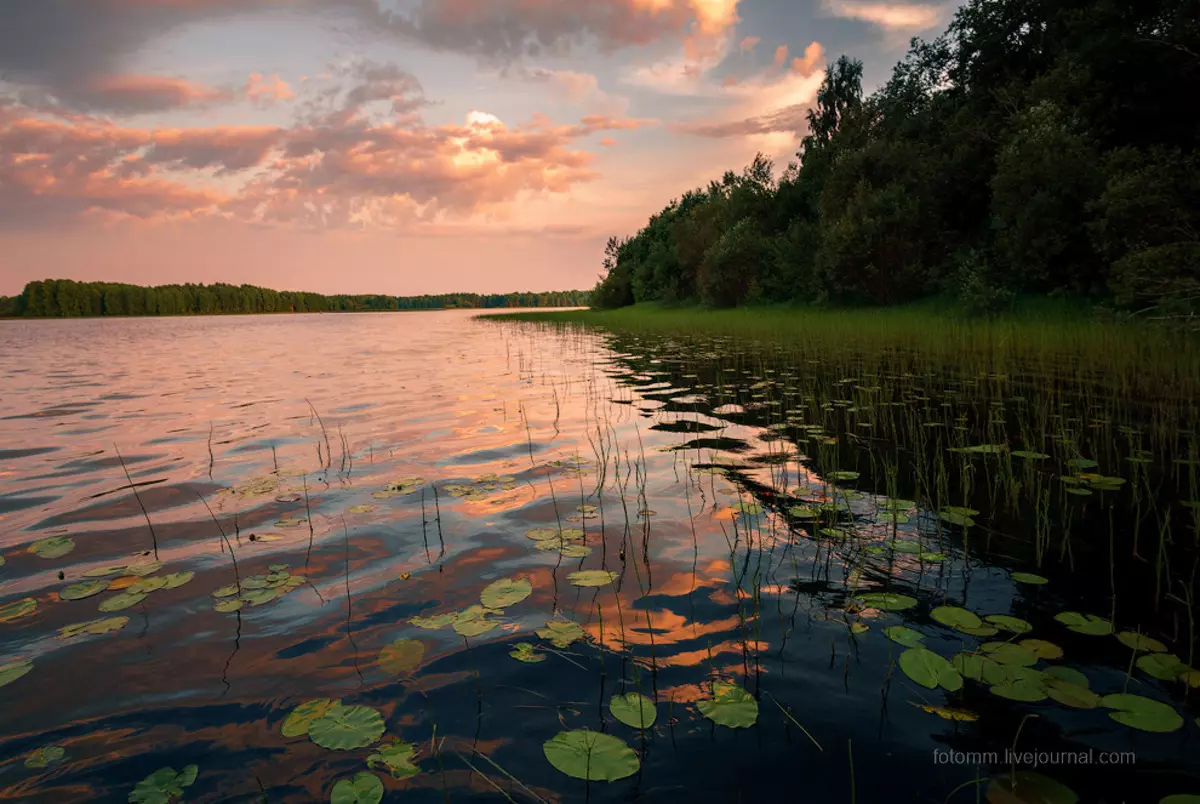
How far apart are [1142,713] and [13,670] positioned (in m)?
6.48

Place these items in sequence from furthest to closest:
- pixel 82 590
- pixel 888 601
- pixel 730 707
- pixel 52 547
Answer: pixel 52 547 < pixel 82 590 < pixel 888 601 < pixel 730 707

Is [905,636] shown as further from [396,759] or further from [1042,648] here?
[396,759]

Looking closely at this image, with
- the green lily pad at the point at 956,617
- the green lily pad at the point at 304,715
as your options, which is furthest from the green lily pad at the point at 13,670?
the green lily pad at the point at 956,617

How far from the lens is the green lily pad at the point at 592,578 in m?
4.78

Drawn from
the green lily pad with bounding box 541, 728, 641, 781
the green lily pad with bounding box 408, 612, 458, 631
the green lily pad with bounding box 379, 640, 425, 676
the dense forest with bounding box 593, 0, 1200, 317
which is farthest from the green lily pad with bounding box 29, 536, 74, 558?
the dense forest with bounding box 593, 0, 1200, 317

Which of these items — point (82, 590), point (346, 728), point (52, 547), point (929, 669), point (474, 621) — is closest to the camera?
point (346, 728)

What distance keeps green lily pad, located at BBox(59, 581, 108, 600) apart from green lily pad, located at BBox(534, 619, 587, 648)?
3.72 meters

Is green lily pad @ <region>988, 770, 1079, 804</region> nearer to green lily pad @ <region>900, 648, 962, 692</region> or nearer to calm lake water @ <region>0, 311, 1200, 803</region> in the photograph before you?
calm lake water @ <region>0, 311, 1200, 803</region>

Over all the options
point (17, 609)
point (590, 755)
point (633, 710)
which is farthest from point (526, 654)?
point (17, 609)

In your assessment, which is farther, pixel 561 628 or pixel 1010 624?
pixel 561 628

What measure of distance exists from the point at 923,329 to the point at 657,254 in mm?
62209

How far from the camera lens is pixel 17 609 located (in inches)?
178

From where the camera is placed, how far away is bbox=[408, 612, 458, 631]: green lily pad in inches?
165

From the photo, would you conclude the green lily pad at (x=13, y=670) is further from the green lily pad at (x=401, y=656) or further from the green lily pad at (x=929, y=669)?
the green lily pad at (x=929, y=669)
